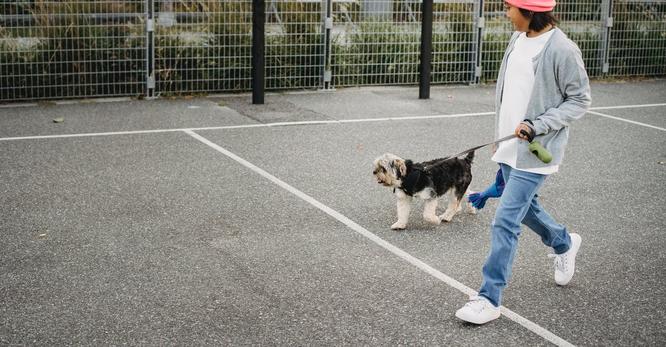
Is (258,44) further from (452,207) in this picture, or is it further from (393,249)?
(393,249)

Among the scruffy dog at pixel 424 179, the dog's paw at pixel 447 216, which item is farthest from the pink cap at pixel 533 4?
the dog's paw at pixel 447 216

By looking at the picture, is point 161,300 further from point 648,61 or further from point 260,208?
point 648,61

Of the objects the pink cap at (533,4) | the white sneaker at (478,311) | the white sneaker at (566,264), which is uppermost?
the pink cap at (533,4)

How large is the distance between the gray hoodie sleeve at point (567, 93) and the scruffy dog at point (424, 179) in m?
1.74

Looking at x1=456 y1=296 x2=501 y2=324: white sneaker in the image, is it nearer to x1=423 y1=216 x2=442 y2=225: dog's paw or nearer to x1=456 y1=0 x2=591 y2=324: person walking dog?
x1=456 y1=0 x2=591 y2=324: person walking dog

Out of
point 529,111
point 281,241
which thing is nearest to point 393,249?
point 281,241

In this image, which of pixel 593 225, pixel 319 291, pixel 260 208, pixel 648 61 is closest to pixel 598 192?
pixel 593 225

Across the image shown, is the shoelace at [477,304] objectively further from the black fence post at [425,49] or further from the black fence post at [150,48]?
the black fence post at [150,48]

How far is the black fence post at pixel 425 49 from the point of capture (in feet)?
43.9

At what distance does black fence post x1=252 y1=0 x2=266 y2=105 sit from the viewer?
12492 millimetres

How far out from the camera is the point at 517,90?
531 cm

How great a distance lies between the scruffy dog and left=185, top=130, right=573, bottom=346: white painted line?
14.1 inches

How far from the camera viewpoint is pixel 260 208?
7.68m

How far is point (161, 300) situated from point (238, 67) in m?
8.39
